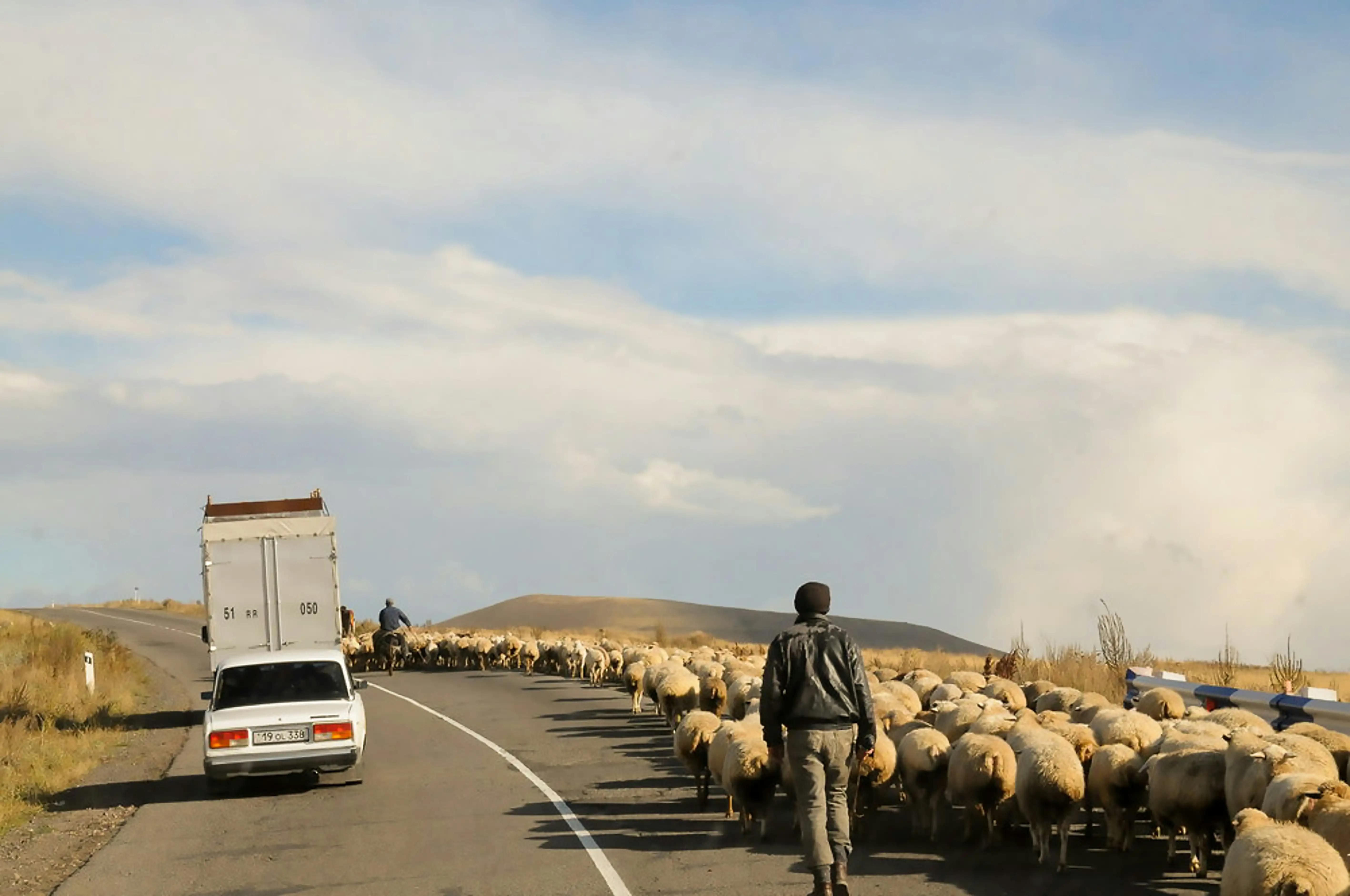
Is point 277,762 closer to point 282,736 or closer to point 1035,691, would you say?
point 282,736

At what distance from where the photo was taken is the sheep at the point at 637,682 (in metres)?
25.5

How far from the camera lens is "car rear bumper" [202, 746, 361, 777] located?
15.9 metres

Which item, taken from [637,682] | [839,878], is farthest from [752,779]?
[637,682]

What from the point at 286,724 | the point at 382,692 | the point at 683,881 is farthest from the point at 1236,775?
the point at 382,692

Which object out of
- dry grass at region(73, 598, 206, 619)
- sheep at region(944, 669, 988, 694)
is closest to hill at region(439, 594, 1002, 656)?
dry grass at region(73, 598, 206, 619)

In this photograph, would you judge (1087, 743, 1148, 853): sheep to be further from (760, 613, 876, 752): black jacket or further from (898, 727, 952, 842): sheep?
(760, 613, 876, 752): black jacket

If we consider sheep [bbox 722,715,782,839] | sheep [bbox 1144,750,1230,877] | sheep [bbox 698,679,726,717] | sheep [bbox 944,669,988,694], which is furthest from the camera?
sheep [bbox 698,679,726,717]

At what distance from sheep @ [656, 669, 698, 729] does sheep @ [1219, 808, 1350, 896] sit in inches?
531

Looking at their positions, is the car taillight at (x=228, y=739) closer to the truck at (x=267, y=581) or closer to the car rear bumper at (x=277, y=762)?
the car rear bumper at (x=277, y=762)

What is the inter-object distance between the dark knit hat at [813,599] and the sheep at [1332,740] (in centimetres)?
449

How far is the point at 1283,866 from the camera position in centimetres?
772

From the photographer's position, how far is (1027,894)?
10.1 m

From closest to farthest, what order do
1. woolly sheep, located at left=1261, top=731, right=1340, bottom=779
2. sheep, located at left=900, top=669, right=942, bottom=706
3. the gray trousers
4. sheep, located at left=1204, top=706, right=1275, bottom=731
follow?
the gray trousers
woolly sheep, located at left=1261, top=731, right=1340, bottom=779
sheep, located at left=1204, top=706, right=1275, bottom=731
sheep, located at left=900, top=669, right=942, bottom=706

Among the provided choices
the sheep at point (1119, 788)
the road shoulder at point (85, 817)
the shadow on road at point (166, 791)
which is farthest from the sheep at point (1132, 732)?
the shadow on road at point (166, 791)
